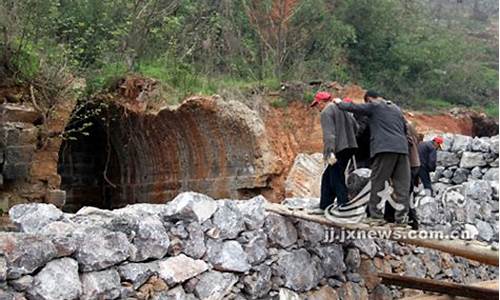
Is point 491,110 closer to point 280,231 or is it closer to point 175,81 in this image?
point 175,81

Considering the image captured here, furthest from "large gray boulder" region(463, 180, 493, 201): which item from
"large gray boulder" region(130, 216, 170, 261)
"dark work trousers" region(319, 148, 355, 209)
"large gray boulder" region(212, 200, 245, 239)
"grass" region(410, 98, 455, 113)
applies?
"grass" region(410, 98, 455, 113)

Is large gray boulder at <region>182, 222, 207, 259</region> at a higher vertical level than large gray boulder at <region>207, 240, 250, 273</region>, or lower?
higher

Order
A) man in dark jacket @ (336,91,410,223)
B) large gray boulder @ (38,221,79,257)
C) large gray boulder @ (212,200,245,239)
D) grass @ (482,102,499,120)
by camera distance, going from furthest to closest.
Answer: grass @ (482,102,499,120), man in dark jacket @ (336,91,410,223), large gray boulder @ (212,200,245,239), large gray boulder @ (38,221,79,257)

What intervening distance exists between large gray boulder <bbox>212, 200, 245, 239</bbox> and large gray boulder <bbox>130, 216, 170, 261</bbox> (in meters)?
0.63

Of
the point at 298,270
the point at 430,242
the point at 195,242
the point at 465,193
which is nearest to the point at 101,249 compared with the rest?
the point at 195,242

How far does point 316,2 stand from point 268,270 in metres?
14.3

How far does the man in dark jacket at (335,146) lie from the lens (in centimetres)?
623

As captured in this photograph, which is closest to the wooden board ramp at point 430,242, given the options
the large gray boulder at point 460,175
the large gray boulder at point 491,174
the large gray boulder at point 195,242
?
the large gray boulder at point 195,242

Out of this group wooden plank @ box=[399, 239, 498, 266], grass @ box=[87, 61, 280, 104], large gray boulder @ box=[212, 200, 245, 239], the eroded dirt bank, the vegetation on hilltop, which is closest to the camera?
wooden plank @ box=[399, 239, 498, 266]

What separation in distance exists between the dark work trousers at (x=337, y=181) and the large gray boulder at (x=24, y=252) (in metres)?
3.13

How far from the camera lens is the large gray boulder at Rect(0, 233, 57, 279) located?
408cm

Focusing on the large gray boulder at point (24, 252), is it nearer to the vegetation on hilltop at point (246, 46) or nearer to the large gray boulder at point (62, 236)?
the large gray boulder at point (62, 236)

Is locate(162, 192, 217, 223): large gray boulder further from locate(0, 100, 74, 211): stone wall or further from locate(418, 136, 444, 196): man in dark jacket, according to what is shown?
locate(418, 136, 444, 196): man in dark jacket

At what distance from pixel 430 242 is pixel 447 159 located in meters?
7.80
